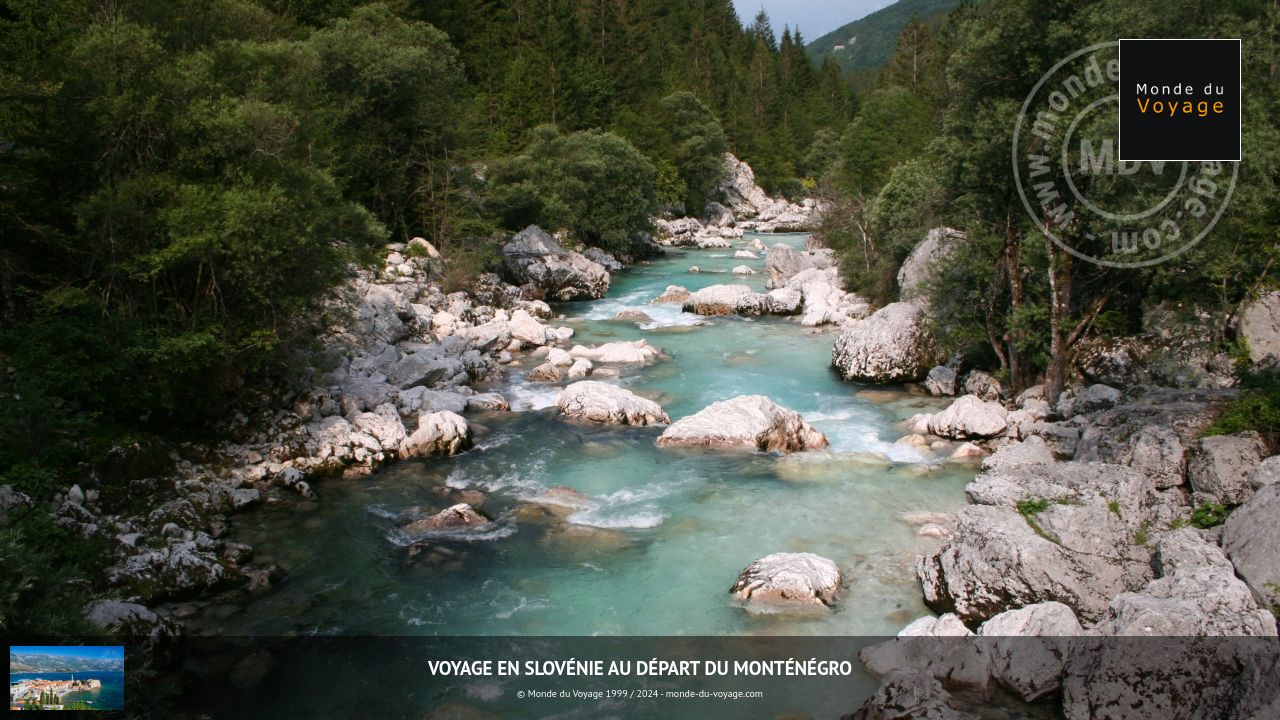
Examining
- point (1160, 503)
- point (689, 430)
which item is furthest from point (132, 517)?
point (1160, 503)

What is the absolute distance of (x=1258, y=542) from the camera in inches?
358

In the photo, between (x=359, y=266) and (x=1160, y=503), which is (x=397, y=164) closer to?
(x=359, y=266)

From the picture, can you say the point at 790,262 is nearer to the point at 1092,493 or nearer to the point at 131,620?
the point at 1092,493

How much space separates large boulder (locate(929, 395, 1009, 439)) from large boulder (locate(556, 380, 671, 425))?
6297 millimetres

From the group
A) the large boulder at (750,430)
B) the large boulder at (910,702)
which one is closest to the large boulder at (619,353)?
the large boulder at (750,430)

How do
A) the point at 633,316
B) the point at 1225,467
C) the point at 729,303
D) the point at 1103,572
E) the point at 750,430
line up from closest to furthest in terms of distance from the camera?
the point at 1103,572 → the point at 1225,467 → the point at 750,430 → the point at 633,316 → the point at 729,303

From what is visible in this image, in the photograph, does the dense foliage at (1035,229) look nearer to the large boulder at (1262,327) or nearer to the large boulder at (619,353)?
the large boulder at (1262,327)

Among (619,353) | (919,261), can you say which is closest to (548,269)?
(619,353)

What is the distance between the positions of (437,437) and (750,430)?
272 inches

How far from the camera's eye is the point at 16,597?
6.61 m

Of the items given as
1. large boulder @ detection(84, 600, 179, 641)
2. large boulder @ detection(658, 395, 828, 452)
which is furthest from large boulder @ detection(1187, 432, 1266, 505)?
large boulder @ detection(84, 600, 179, 641)

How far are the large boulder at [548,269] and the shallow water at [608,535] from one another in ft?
53.7

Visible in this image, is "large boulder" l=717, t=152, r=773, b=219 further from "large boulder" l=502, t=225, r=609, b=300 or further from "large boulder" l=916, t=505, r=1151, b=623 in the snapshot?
"large boulder" l=916, t=505, r=1151, b=623

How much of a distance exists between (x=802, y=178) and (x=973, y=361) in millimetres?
71263
